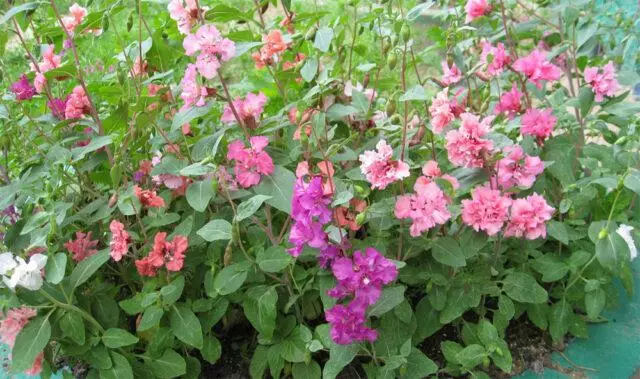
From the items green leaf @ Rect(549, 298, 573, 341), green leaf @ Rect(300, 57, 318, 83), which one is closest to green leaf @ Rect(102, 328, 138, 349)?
green leaf @ Rect(300, 57, 318, 83)

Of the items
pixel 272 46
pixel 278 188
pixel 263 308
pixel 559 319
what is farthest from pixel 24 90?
pixel 559 319

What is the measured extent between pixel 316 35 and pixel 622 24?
4.19 ft

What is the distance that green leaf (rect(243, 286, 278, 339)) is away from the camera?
1631 millimetres

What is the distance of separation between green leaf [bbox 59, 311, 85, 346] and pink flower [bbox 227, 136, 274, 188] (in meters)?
0.51

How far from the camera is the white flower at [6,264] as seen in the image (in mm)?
1472

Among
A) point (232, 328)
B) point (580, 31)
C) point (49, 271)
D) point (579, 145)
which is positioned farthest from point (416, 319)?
point (580, 31)

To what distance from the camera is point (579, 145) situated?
197cm

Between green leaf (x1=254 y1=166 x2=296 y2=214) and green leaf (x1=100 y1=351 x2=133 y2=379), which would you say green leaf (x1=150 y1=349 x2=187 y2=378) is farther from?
green leaf (x1=254 y1=166 x2=296 y2=214)

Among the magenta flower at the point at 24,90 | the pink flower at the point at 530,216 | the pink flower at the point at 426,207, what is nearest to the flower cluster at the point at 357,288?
the pink flower at the point at 426,207

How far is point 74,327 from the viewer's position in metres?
1.61

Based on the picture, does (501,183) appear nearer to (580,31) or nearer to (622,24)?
(580,31)

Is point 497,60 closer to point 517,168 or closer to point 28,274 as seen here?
point 517,168

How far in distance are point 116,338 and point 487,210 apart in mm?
945

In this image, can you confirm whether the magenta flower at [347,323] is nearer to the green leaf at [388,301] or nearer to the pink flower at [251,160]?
the green leaf at [388,301]
